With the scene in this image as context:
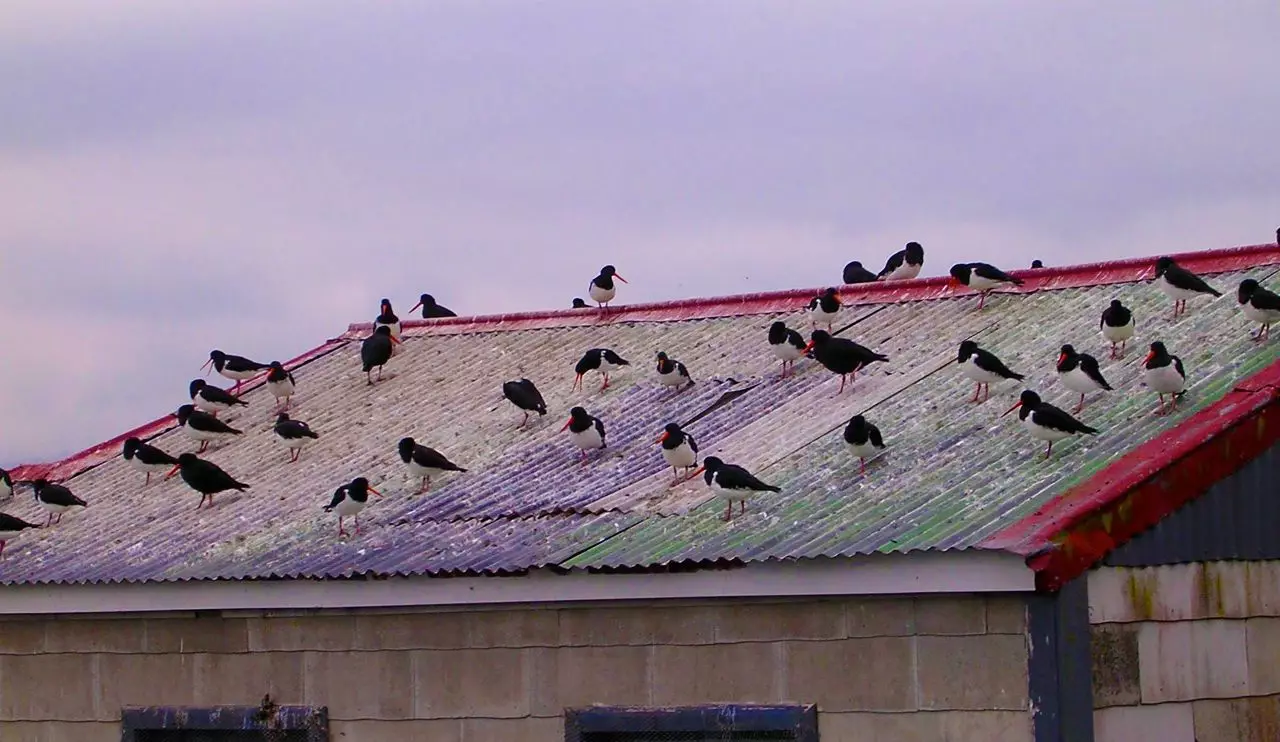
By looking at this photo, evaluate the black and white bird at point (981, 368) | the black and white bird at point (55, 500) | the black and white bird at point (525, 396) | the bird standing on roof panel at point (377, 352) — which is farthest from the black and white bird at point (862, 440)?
the black and white bird at point (55, 500)

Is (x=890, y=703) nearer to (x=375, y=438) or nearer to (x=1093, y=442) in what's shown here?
(x=1093, y=442)

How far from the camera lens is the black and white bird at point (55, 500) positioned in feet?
53.2

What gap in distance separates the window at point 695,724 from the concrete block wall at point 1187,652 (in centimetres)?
162

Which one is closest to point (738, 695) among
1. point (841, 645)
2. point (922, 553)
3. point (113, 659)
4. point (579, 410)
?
point (841, 645)

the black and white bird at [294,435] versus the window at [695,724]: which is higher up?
the black and white bird at [294,435]

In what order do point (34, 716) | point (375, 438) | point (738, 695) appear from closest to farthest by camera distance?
point (738, 695), point (34, 716), point (375, 438)

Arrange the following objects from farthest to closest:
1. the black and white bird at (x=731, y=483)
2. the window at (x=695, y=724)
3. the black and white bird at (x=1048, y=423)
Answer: the black and white bird at (x=731, y=483)
the black and white bird at (x=1048, y=423)
the window at (x=695, y=724)

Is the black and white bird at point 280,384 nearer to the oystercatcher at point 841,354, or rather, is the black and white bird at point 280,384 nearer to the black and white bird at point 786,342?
the black and white bird at point 786,342

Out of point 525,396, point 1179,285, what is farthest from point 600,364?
point 1179,285

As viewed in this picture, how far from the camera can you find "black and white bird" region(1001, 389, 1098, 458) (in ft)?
39.7

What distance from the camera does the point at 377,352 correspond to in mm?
Result: 18203

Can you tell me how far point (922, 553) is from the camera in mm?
10930

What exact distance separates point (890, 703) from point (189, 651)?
16.2 feet

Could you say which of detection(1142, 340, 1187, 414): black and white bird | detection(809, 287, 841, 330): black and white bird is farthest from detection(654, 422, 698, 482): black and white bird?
detection(1142, 340, 1187, 414): black and white bird
